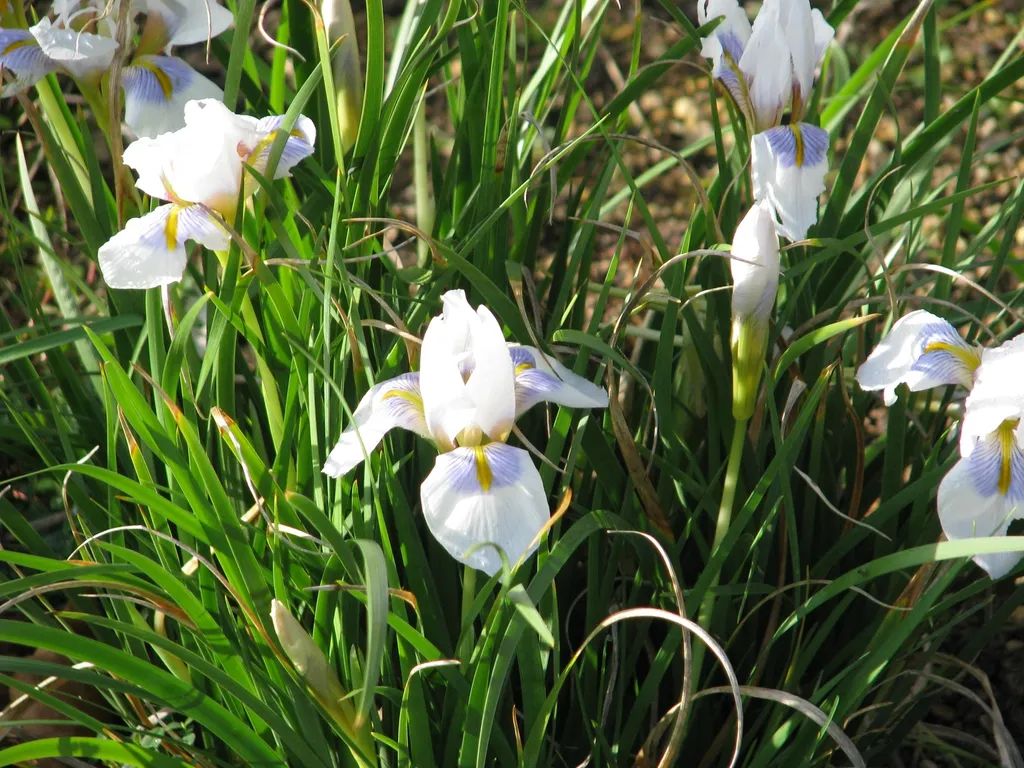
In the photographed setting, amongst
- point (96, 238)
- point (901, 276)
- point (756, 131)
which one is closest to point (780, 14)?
point (756, 131)

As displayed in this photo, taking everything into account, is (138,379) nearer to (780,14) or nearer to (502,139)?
(502,139)

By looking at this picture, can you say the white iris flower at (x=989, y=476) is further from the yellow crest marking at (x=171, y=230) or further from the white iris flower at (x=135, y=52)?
the white iris flower at (x=135, y=52)

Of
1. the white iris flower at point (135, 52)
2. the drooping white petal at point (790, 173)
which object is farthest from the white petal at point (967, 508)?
the white iris flower at point (135, 52)

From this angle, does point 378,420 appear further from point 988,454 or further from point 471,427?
point 988,454

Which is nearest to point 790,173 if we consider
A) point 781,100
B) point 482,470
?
point 781,100

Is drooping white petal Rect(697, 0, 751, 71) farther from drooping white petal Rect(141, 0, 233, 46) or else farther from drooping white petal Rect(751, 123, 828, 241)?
drooping white petal Rect(141, 0, 233, 46)

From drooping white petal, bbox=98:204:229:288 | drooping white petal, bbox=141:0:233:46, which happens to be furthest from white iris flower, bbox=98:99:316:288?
drooping white petal, bbox=141:0:233:46

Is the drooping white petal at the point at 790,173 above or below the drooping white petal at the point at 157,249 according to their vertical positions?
below
